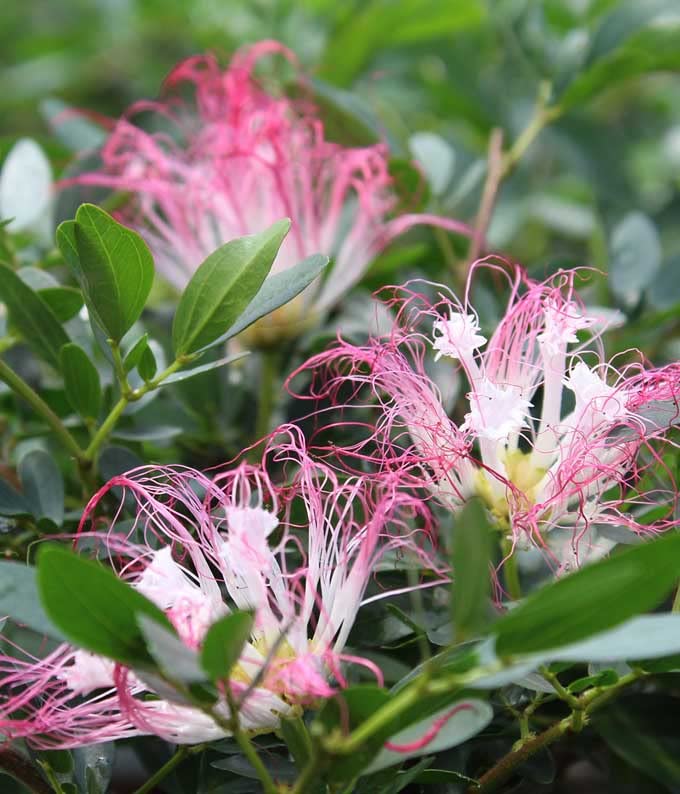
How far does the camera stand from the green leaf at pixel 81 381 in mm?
591

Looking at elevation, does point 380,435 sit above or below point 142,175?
below

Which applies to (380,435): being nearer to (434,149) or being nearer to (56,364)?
(56,364)

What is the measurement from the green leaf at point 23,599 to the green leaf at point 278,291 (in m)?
0.17

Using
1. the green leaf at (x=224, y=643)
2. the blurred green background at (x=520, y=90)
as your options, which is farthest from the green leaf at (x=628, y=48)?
the green leaf at (x=224, y=643)

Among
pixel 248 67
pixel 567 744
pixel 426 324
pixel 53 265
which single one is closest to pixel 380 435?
pixel 426 324

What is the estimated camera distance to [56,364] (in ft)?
2.03

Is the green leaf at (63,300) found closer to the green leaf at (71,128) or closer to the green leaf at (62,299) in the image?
the green leaf at (62,299)

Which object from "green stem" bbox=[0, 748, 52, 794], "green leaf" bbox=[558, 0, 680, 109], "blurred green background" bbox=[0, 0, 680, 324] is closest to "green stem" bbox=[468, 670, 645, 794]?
"green stem" bbox=[0, 748, 52, 794]

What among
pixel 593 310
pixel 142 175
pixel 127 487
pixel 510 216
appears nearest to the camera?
pixel 127 487

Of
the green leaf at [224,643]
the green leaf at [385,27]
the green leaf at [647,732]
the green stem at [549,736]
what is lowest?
the green leaf at [647,732]

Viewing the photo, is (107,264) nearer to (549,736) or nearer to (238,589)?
(238,589)

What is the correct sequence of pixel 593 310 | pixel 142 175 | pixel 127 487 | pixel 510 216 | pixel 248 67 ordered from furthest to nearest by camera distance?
pixel 510 216 → pixel 248 67 → pixel 142 175 → pixel 593 310 → pixel 127 487

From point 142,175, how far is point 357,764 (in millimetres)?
613

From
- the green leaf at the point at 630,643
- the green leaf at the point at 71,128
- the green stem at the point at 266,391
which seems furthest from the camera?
the green leaf at the point at 71,128
